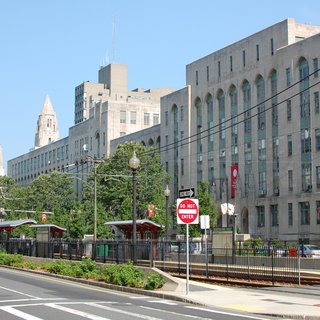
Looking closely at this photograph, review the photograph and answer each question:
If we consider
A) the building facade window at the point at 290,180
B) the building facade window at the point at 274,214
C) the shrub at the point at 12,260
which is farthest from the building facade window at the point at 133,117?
the shrub at the point at 12,260

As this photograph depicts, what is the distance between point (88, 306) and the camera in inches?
726

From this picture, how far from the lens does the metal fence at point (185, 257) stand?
3047 centimetres

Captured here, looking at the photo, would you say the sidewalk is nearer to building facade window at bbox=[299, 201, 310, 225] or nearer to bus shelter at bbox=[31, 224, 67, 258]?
bus shelter at bbox=[31, 224, 67, 258]

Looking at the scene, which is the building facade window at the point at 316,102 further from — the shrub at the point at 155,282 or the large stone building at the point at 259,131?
the shrub at the point at 155,282

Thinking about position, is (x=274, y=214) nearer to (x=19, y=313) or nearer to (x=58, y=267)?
(x=58, y=267)

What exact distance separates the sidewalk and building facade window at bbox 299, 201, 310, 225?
4848cm

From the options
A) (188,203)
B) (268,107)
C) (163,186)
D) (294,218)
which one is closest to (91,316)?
(188,203)

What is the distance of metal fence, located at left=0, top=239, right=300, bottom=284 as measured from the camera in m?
30.5

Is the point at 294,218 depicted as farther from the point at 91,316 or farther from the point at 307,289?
the point at 91,316

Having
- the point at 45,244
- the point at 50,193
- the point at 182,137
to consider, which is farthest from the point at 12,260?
the point at 50,193

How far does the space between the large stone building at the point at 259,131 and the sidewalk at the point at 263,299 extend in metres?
44.0

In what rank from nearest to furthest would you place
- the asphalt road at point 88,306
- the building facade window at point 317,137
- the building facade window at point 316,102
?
the asphalt road at point 88,306 < the building facade window at point 317,137 < the building facade window at point 316,102

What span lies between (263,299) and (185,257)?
17302 mm

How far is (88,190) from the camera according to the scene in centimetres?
8812
